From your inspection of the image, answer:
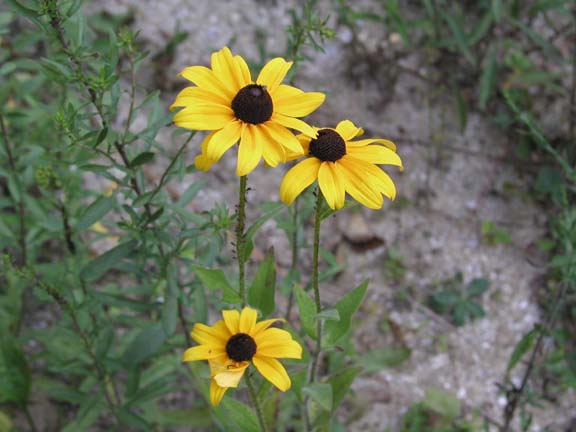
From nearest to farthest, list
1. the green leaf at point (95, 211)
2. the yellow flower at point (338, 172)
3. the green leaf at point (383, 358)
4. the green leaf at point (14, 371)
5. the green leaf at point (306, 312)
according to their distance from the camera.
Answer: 1. the yellow flower at point (338, 172)
2. the green leaf at point (306, 312)
3. the green leaf at point (95, 211)
4. the green leaf at point (14, 371)
5. the green leaf at point (383, 358)

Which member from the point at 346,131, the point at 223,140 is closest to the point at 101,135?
the point at 223,140

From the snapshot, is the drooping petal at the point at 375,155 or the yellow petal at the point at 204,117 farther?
the drooping petal at the point at 375,155

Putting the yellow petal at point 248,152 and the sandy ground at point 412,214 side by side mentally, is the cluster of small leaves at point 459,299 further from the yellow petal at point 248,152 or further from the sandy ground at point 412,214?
the yellow petal at point 248,152

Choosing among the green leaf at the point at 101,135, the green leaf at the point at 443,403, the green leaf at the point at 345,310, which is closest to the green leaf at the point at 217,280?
the green leaf at the point at 345,310

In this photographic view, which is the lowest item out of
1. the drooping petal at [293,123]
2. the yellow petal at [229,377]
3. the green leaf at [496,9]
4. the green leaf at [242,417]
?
the green leaf at [242,417]

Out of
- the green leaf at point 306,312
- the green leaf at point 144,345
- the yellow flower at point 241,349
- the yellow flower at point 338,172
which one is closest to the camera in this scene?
the yellow flower at point 338,172

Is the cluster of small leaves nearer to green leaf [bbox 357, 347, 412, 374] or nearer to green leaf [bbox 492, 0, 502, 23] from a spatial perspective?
green leaf [bbox 357, 347, 412, 374]

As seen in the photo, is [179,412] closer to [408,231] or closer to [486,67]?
[408,231]
